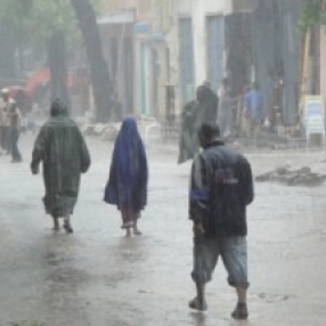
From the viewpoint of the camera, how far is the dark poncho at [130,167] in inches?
668

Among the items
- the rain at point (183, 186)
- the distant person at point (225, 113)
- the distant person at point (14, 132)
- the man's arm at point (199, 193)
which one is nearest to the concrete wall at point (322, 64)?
the rain at point (183, 186)

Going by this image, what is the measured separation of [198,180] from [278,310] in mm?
1344

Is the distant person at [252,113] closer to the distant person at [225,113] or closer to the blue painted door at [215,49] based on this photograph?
the distant person at [225,113]

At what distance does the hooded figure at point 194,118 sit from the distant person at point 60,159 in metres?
9.41

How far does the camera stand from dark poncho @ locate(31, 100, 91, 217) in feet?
56.7

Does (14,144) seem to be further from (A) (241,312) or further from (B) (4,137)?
(A) (241,312)

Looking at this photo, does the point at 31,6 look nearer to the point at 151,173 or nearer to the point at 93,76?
the point at 93,76

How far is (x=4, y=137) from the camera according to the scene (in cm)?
3366

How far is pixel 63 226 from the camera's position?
58.9 feet

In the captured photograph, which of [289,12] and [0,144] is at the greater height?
[289,12]

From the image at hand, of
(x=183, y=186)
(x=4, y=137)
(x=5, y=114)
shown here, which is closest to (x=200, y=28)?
(x=4, y=137)

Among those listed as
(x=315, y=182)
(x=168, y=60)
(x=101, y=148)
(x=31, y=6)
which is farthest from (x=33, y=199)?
(x=31, y=6)

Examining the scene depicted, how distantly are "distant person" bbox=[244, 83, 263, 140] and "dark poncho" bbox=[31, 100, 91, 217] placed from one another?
18416mm

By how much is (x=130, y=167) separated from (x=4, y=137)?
17.0 meters
